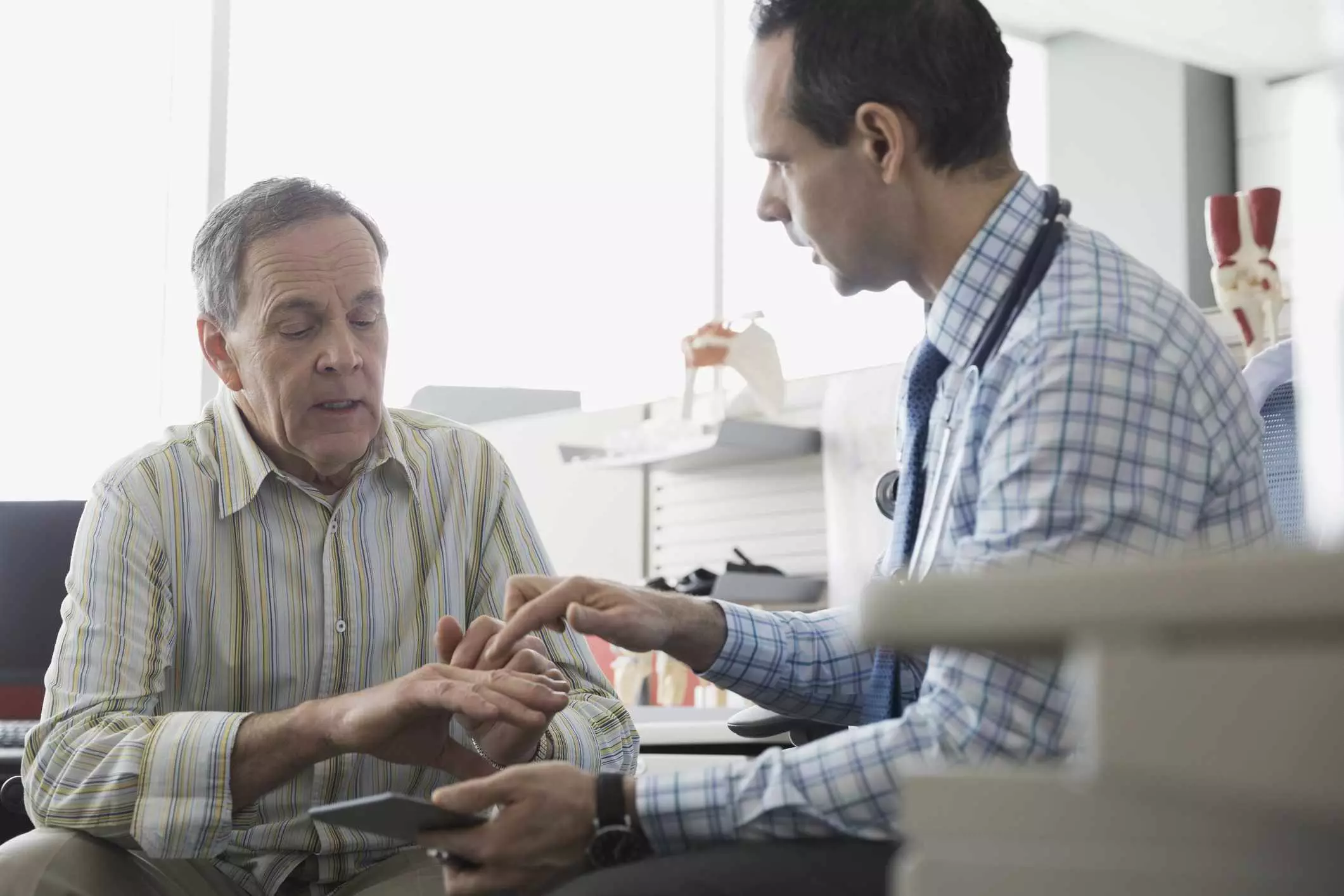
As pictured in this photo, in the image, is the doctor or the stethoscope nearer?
the doctor

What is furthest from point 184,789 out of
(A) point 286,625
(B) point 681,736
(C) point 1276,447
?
(C) point 1276,447

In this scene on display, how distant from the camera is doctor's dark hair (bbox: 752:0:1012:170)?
1.17 metres

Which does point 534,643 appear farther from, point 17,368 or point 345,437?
point 17,368

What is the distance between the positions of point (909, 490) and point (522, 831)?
47cm

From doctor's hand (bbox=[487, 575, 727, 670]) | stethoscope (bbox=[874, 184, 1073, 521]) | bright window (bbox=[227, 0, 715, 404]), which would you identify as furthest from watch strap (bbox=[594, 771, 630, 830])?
bright window (bbox=[227, 0, 715, 404])

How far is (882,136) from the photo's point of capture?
1.19 m

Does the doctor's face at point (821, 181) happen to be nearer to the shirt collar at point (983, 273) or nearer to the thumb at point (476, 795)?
the shirt collar at point (983, 273)

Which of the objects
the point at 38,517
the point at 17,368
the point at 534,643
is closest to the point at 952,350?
the point at 534,643

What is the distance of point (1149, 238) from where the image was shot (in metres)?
5.11

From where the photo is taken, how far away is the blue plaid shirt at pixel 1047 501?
941 millimetres

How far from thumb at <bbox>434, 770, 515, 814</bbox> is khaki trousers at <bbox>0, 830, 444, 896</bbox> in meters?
0.51

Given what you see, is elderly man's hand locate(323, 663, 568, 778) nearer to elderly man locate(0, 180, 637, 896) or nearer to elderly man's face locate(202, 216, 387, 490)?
elderly man locate(0, 180, 637, 896)

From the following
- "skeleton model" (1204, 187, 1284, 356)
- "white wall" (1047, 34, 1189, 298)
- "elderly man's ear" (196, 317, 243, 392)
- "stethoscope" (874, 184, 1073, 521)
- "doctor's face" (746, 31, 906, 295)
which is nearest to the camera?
"stethoscope" (874, 184, 1073, 521)

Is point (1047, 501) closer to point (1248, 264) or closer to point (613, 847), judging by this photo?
point (613, 847)
